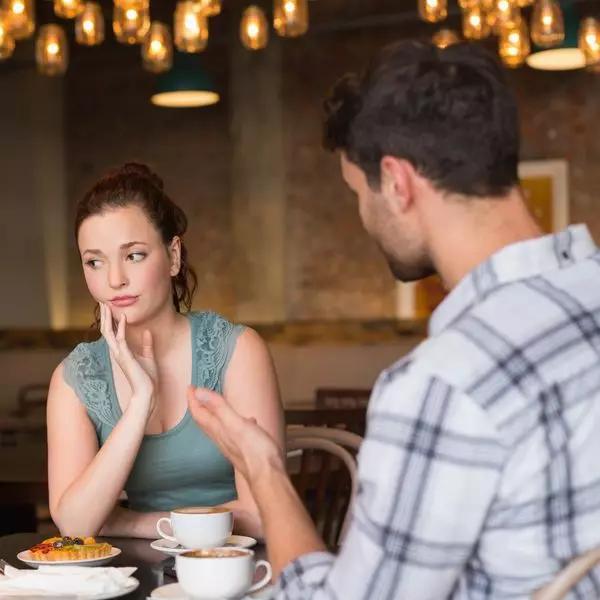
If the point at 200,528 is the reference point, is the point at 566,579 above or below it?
above

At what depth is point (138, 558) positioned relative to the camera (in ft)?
5.81

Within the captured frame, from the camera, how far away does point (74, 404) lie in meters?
2.19

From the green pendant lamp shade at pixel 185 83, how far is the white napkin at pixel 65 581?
4992mm

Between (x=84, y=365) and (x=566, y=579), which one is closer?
(x=566, y=579)

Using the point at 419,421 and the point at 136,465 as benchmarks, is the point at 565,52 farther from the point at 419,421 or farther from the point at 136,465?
the point at 419,421

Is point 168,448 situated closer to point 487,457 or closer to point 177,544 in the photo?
point 177,544

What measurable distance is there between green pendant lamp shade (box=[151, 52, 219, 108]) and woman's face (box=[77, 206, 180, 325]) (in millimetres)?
4201

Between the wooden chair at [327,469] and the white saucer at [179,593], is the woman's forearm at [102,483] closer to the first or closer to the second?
the wooden chair at [327,469]

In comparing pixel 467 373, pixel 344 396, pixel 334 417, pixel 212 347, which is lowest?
pixel 344 396

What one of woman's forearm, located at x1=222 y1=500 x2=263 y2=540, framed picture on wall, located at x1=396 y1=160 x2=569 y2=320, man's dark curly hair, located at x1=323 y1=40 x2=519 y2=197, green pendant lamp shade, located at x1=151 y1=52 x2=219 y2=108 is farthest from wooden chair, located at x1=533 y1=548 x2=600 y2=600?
framed picture on wall, located at x1=396 y1=160 x2=569 y2=320

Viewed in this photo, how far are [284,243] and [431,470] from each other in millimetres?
6461

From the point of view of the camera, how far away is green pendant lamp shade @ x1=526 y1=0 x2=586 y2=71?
5641 mm

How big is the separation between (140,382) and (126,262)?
0.85 ft

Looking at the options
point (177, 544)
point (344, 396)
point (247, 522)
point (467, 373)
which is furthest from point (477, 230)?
point (344, 396)
